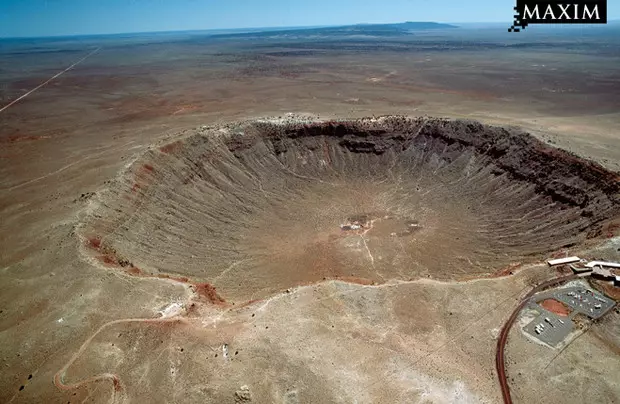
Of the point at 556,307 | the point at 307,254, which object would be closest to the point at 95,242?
the point at 307,254

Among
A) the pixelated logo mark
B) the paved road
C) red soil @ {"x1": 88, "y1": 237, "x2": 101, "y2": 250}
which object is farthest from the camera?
the pixelated logo mark

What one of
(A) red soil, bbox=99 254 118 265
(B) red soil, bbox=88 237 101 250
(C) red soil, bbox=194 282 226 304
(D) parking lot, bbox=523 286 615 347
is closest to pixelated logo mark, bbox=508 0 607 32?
(D) parking lot, bbox=523 286 615 347

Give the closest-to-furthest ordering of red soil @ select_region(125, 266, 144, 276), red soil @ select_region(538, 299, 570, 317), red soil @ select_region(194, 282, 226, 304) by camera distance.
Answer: red soil @ select_region(538, 299, 570, 317) → red soil @ select_region(194, 282, 226, 304) → red soil @ select_region(125, 266, 144, 276)

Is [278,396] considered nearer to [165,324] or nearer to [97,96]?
[165,324]

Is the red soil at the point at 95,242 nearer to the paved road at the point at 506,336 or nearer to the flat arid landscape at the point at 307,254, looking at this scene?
the flat arid landscape at the point at 307,254

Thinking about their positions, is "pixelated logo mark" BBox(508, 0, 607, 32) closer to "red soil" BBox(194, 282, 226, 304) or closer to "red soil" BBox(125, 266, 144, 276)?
"red soil" BBox(194, 282, 226, 304)

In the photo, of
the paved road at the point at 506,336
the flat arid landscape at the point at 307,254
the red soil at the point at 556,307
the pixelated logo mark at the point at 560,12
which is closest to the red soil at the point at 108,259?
the flat arid landscape at the point at 307,254

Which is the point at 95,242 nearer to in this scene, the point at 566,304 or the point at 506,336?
the point at 506,336
